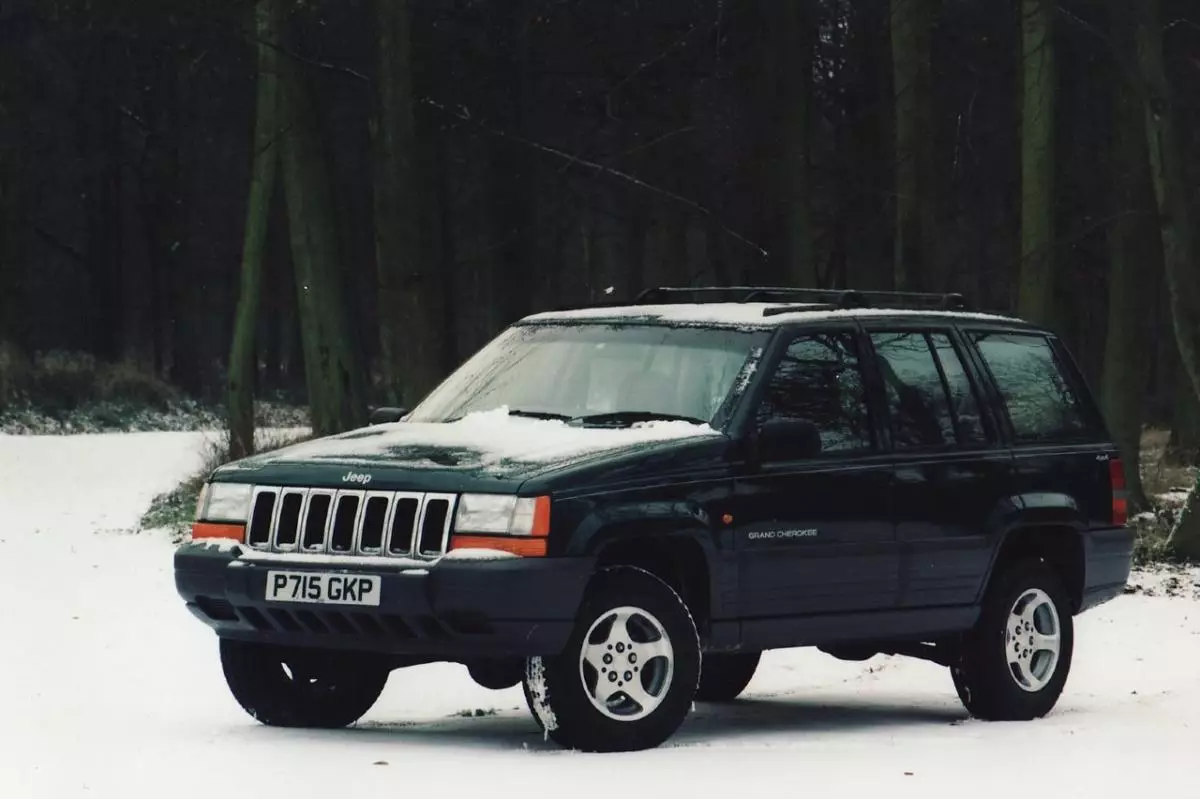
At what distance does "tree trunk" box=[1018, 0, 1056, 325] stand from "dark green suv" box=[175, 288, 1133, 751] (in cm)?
1038

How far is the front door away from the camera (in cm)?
936

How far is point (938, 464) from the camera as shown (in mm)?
10312

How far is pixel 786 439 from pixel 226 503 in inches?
91.1

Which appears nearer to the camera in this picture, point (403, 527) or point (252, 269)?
point (403, 527)

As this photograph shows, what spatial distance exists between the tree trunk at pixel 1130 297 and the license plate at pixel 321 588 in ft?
51.1

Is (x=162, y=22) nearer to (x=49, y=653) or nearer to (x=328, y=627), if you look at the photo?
(x=49, y=653)

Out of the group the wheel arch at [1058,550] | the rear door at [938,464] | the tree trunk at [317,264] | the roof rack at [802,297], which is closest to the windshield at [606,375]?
the roof rack at [802,297]

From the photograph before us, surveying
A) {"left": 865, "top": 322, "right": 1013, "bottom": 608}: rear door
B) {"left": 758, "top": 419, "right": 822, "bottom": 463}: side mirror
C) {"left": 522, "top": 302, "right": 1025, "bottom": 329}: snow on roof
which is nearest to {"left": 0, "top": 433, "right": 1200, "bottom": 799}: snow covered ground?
{"left": 865, "top": 322, "right": 1013, "bottom": 608}: rear door

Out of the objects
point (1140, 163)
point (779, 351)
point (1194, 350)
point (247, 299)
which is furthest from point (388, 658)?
point (247, 299)

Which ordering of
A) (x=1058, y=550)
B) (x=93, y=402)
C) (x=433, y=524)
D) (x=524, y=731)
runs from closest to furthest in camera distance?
1. (x=433, y=524)
2. (x=524, y=731)
3. (x=1058, y=550)
4. (x=93, y=402)

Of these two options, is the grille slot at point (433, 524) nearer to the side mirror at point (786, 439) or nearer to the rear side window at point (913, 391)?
the side mirror at point (786, 439)

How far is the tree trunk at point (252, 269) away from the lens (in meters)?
27.3

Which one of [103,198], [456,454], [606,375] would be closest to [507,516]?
[456,454]

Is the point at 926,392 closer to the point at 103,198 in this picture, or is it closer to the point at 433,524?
the point at 433,524
